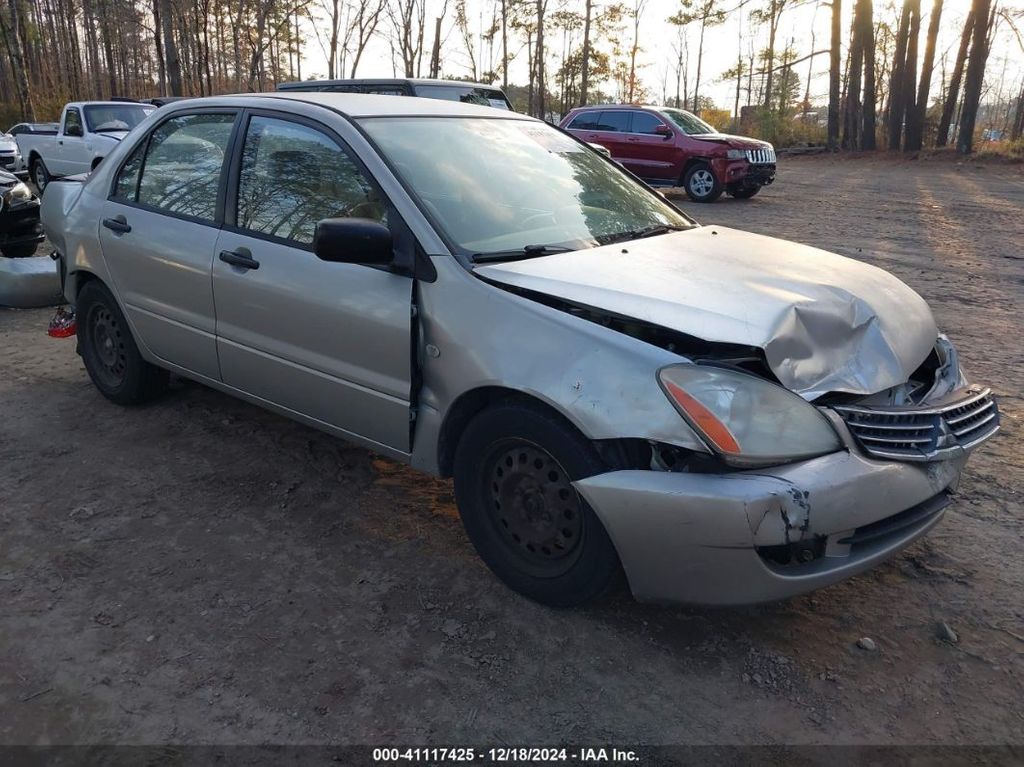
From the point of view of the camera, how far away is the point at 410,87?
1088 cm

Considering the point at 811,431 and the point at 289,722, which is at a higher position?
the point at 811,431

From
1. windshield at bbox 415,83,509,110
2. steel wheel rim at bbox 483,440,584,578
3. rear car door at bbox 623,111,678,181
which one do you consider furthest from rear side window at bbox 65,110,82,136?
steel wheel rim at bbox 483,440,584,578

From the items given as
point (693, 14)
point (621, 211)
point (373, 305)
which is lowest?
point (373, 305)

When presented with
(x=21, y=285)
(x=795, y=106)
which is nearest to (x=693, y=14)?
(x=795, y=106)

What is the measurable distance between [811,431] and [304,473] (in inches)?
96.1

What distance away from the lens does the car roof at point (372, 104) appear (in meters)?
3.53

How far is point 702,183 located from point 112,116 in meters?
11.0

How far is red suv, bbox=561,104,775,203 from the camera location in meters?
15.2

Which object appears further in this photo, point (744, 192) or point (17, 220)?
point (744, 192)

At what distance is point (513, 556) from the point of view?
2918mm

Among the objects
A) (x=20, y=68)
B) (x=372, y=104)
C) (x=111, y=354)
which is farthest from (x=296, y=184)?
(x=20, y=68)

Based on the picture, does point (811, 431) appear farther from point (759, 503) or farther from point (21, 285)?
point (21, 285)

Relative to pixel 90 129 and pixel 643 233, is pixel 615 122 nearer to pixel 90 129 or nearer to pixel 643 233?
pixel 90 129

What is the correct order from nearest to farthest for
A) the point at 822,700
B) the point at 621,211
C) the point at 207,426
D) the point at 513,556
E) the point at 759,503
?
the point at 759,503 < the point at 822,700 < the point at 513,556 < the point at 621,211 < the point at 207,426
